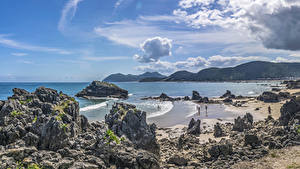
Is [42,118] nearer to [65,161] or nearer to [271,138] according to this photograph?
[65,161]

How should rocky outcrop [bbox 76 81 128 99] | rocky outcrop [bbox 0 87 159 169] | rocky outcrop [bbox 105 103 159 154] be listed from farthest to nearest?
rocky outcrop [bbox 76 81 128 99], rocky outcrop [bbox 105 103 159 154], rocky outcrop [bbox 0 87 159 169]

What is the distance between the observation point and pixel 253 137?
2139 centimetres

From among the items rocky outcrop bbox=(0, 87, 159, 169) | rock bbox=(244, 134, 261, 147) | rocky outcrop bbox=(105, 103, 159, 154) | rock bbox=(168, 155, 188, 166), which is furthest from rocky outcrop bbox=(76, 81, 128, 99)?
rocky outcrop bbox=(0, 87, 159, 169)

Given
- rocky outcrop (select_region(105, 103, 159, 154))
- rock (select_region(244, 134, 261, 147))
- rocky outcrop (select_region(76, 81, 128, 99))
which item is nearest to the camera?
rocky outcrop (select_region(105, 103, 159, 154))

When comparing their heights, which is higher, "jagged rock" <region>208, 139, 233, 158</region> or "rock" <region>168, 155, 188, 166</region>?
"jagged rock" <region>208, 139, 233, 158</region>

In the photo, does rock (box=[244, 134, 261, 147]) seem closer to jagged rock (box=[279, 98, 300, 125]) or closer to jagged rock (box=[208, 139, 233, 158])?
jagged rock (box=[208, 139, 233, 158])

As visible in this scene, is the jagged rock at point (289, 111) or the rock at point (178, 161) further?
the jagged rock at point (289, 111)

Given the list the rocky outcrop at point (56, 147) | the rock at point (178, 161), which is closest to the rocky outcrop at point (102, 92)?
the rock at point (178, 161)

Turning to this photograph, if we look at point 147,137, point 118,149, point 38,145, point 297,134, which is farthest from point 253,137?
point 38,145

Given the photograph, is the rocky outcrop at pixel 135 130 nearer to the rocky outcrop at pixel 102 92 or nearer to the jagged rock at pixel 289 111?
the jagged rock at pixel 289 111

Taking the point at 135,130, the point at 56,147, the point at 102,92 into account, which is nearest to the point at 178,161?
the point at 135,130

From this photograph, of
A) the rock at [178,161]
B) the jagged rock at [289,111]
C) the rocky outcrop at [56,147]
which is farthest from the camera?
the jagged rock at [289,111]

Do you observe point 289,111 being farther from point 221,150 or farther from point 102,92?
point 102,92

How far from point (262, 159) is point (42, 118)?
1878 cm
